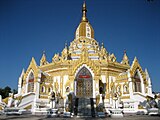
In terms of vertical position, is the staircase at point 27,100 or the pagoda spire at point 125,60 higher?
the pagoda spire at point 125,60

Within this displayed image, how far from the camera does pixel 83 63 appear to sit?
2725 cm

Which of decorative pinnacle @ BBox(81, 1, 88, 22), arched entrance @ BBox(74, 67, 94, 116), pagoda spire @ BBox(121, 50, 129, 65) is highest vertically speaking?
decorative pinnacle @ BBox(81, 1, 88, 22)

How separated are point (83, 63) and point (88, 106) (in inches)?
265

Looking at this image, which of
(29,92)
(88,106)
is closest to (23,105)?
(29,92)

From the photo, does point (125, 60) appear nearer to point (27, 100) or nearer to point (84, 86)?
point (84, 86)

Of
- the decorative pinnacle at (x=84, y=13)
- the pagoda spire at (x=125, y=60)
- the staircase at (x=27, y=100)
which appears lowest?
the staircase at (x=27, y=100)

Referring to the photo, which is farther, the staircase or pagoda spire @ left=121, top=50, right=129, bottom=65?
pagoda spire @ left=121, top=50, right=129, bottom=65

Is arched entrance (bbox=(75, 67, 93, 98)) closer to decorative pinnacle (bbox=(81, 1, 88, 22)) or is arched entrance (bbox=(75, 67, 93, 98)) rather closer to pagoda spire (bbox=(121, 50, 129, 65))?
pagoda spire (bbox=(121, 50, 129, 65))

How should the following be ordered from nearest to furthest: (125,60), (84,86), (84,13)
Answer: (84,86) < (125,60) < (84,13)

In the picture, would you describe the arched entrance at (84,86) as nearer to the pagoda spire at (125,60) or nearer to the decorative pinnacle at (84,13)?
the pagoda spire at (125,60)

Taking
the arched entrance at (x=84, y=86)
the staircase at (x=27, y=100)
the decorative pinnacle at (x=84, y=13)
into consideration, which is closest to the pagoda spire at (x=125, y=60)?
the decorative pinnacle at (x=84, y=13)

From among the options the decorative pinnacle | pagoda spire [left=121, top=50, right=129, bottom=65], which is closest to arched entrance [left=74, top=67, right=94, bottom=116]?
pagoda spire [left=121, top=50, right=129, bottom=65]

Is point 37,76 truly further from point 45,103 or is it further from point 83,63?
point 83,63

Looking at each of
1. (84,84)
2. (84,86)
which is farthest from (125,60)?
(84,86)
